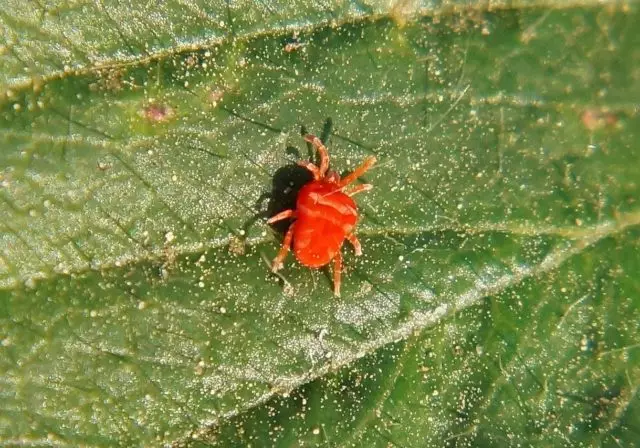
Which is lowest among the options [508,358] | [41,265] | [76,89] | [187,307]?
[508,358]

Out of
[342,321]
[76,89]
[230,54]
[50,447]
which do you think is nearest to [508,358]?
[342,321]

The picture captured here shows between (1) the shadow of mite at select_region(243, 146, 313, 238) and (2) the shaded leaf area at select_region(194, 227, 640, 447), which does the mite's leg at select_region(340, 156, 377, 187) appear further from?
(2) the shaded leaf area at select_region(194, 227, 640, 447)

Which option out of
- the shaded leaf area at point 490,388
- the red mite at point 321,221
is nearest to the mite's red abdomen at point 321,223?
the red mite at point 321,221

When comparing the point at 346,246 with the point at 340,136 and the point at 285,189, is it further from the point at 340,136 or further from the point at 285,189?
the point at 340,136

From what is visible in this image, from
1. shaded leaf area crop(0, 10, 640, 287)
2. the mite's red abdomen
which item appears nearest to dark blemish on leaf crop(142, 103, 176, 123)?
shaded leaf area crop(0, 10, 640, 287)

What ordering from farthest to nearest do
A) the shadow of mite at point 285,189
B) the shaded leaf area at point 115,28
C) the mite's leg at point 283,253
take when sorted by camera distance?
the shadow of mite at point 285,189
the mite's leg at point 283,253
the shaded leaf area at point 115,28

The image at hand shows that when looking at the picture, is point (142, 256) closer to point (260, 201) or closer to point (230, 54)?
point (260, 201)

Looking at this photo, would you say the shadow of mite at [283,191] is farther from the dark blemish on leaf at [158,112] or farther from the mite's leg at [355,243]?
the dark blemish on leaf at [158,112]
